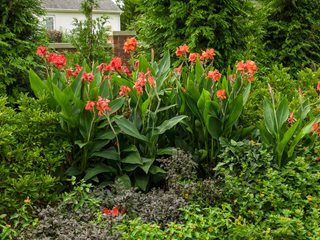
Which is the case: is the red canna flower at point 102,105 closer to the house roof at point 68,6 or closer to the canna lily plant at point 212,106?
the canna lily plant at point 212,106

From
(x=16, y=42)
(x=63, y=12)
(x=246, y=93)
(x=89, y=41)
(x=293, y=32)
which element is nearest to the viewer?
(x=246, y=93)

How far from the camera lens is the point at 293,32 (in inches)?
275

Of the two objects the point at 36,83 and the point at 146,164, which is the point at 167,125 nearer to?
the point at 146,164

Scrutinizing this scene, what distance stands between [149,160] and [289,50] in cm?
451

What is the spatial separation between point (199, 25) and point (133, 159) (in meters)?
3.22

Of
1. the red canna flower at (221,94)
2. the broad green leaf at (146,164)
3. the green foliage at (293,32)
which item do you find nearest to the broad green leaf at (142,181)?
the broad green leaf at (146,164)

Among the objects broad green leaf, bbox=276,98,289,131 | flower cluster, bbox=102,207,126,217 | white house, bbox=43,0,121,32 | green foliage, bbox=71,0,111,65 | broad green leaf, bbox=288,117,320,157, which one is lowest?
flower cluster, bbox=102,207,126,217

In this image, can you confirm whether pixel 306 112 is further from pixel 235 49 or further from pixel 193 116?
pixel 235 49

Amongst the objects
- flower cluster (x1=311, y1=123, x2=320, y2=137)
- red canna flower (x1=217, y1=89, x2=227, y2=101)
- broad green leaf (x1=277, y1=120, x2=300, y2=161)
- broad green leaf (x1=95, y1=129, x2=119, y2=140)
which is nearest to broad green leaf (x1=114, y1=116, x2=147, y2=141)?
broad green leaf (x1=95, y1=129, x2=119, y2=140)

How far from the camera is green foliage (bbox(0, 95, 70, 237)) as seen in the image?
8.96 feet

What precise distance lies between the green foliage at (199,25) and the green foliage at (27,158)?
9.93 ft

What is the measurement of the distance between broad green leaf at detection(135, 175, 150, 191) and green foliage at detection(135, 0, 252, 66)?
2.81m

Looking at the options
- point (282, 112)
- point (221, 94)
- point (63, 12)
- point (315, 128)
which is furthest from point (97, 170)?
point (63, 12)

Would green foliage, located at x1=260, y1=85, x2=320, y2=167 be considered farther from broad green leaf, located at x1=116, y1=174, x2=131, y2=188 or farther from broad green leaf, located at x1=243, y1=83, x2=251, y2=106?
broad green leaf, located at x1=116, y1=174, x2=131, y2=188
